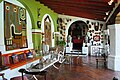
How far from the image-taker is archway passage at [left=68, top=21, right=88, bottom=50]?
49.1 feet

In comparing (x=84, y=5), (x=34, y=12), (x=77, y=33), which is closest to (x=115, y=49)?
(x=84, y=5)

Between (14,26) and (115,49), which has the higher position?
(14,26)

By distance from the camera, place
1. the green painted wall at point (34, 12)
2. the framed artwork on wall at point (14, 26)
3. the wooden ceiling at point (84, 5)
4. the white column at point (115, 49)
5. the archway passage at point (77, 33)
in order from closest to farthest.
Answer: the framed artwork on wall at point (14, 26) → the wooden ceiling at point (84, 5) → the green painted wall at point (34, 12) → the white column at point (115, 49) → the archway passage at point (77, 33)

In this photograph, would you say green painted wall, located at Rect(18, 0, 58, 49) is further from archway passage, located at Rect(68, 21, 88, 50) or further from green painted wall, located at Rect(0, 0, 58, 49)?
archway passage, located at Rect(68, 21, 88, 50)

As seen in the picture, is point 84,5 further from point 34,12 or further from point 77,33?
point 77,33

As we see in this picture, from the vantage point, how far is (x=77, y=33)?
50.7 feet

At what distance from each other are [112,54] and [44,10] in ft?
13.8

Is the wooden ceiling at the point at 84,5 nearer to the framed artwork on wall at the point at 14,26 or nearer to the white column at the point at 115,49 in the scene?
the white column at the point at 115,49

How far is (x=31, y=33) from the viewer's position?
7.54 m

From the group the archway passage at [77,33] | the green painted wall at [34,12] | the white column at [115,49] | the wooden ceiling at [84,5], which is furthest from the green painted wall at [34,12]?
the archway passage at [77,33]

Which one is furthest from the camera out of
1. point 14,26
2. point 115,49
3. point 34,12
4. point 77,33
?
point 77,33

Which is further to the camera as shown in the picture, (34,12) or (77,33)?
(77,33)

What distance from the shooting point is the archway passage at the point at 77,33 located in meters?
15.0

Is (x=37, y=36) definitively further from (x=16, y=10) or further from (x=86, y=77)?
(x=86, y=77)
